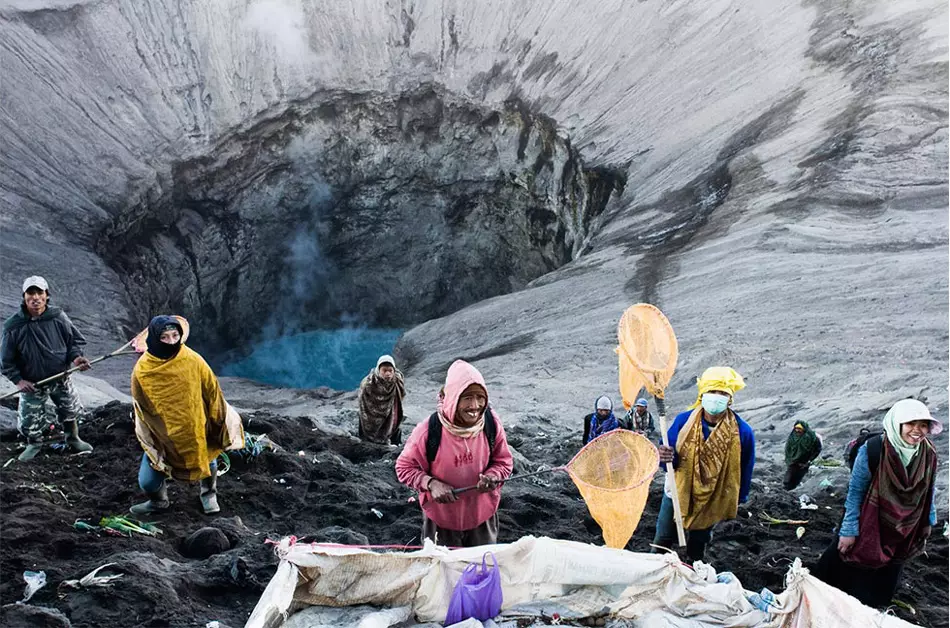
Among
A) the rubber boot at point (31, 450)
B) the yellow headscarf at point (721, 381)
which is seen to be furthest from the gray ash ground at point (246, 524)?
the yellow headscarf at point (721, 381)

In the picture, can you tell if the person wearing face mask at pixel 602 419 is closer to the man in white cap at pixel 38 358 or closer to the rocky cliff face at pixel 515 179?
the rocky cliff face at pixel 515 179

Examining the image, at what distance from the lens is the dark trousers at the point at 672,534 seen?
455 cm

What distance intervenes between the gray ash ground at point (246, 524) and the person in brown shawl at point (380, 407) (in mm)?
403

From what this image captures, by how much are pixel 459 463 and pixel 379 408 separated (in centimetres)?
462

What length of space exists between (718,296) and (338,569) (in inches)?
406

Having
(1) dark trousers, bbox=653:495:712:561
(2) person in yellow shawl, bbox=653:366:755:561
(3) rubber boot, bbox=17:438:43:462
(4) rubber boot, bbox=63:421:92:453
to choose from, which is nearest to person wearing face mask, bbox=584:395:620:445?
(1) dark trousers, bbox=653:495:712:561

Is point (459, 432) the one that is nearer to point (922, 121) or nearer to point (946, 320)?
point (946, 320)

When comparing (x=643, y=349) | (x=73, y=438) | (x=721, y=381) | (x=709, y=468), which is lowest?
(x=73, y=438)

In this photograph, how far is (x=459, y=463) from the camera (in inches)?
149

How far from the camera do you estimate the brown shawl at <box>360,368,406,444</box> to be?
8.23 metres

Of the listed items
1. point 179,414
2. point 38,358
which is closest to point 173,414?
point 179,414

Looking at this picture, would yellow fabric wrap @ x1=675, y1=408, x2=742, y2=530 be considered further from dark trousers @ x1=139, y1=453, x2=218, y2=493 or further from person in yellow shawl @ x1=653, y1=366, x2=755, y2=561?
dark trousers @ x1=139, y1=453, x2=218, y2=493

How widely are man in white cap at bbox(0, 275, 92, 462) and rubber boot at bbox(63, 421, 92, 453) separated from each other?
12 mm

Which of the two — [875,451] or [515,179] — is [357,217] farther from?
[875,451]
